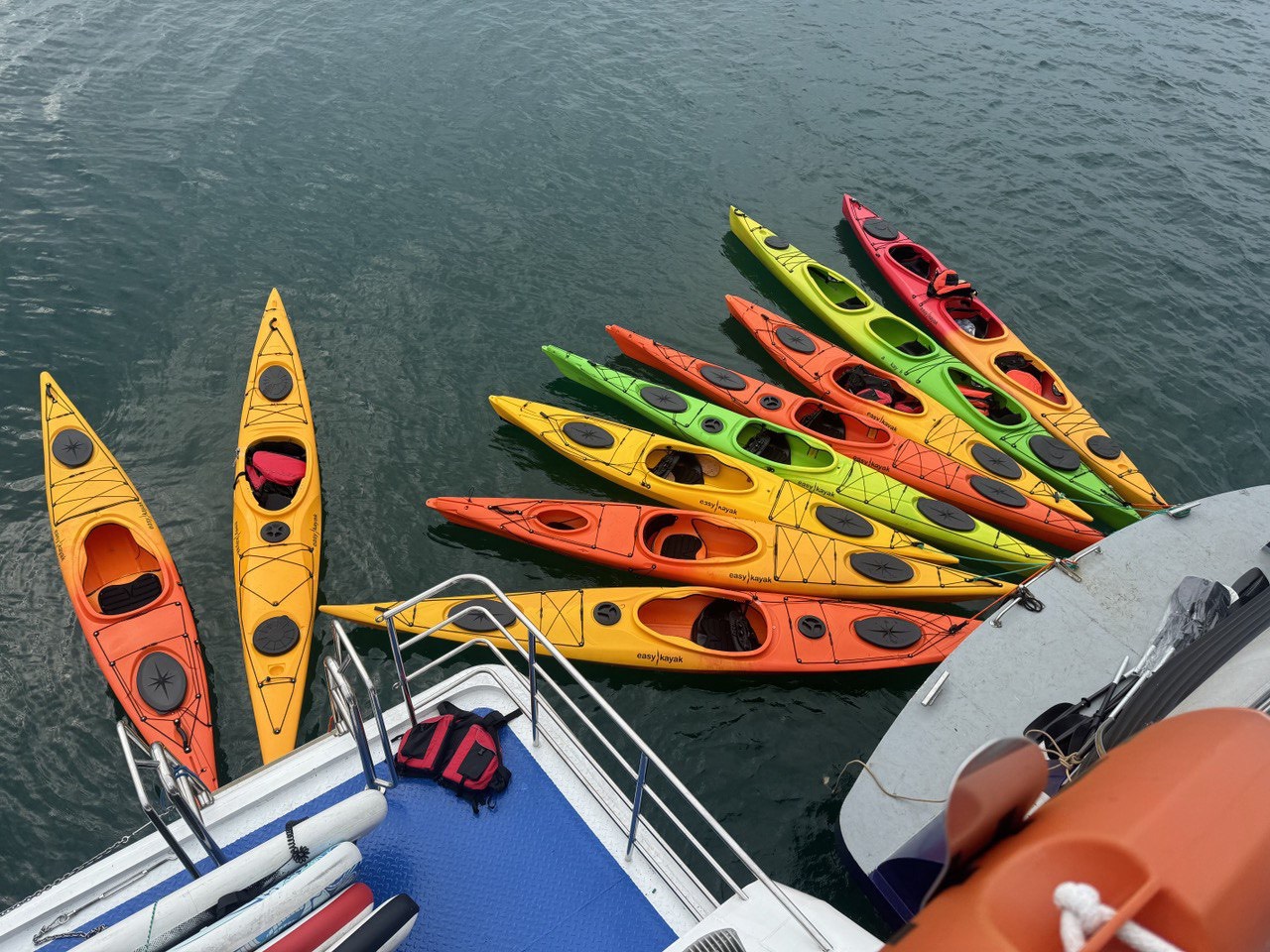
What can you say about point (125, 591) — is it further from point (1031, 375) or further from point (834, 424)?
point (1031, 375)

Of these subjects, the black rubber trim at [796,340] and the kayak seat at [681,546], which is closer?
the kayak seat at [681,546]

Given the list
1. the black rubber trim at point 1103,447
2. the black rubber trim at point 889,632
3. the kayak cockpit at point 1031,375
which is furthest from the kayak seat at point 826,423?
the black rubber trim at point 1103,447

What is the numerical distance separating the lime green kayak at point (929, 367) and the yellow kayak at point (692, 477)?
314 centimetres

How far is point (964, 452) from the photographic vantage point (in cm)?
1435

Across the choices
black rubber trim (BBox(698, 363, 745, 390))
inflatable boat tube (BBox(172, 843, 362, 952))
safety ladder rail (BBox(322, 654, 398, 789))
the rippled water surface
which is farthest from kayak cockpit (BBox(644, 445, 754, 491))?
inflatable boat tube (BBox(172, 843, 362, 952))

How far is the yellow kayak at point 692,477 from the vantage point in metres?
12.9

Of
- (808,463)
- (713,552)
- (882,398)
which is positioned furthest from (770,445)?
(882,398)

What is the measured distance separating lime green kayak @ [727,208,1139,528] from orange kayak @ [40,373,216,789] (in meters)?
13.5

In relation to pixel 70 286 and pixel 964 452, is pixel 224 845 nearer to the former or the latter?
pixel 964 452

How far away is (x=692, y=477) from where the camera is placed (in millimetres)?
14016

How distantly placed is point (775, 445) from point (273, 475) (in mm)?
8716

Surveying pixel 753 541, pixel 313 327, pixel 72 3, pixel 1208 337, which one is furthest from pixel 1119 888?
pixel 72 3

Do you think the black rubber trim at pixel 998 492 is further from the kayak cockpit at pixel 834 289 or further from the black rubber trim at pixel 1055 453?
the kayak cockpit at pixel 834 289

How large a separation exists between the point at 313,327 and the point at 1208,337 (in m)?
20.2
